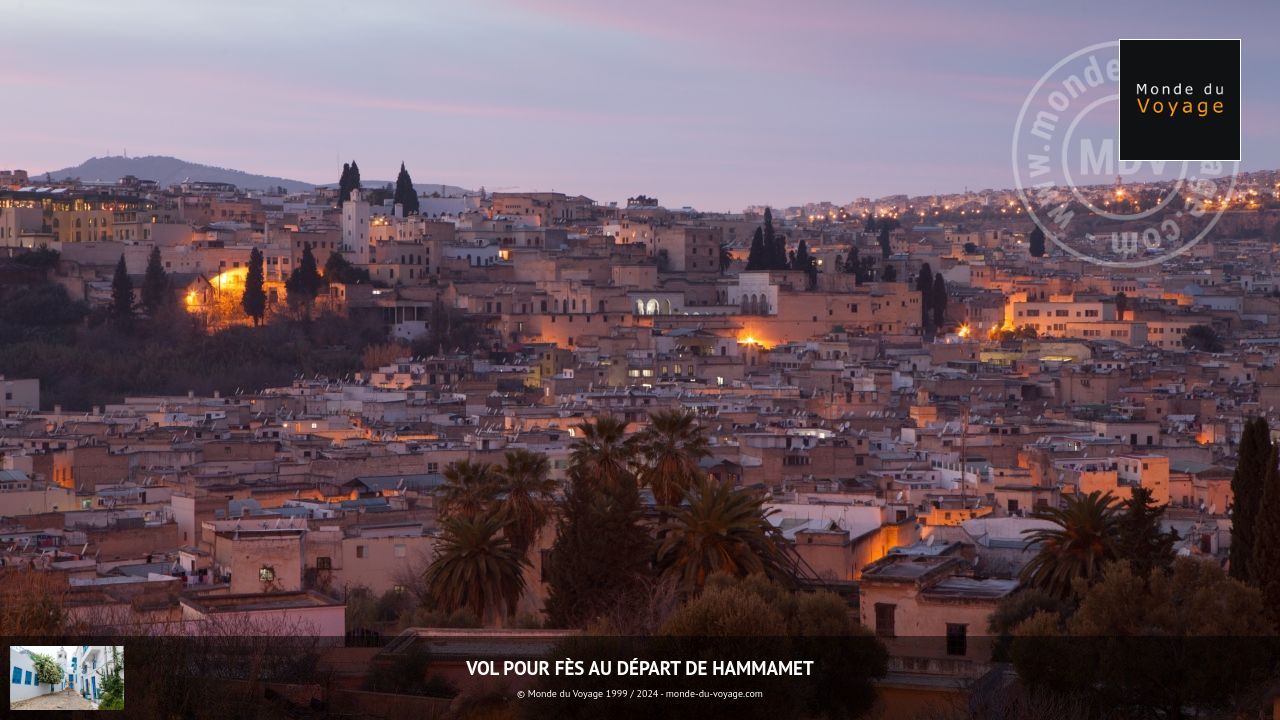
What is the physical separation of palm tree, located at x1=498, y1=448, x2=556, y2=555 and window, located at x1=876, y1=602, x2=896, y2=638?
3.40 m

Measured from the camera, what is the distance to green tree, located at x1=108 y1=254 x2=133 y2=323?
46594 mm

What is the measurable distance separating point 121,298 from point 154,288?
1.13m

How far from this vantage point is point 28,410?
122 ft

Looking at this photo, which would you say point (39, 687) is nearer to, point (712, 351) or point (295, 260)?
point (712, 351)

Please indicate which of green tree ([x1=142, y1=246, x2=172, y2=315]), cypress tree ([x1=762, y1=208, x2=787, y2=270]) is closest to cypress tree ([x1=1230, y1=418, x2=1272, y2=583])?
green tree ([x1=142, y1=246, x2=172, y2=315])

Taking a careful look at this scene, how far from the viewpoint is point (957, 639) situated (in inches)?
562

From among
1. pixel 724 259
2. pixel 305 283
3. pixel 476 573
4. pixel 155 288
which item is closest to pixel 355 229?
pixel 305 283

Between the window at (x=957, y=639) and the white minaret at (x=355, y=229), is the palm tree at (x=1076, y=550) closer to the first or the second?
the window at (x=957, y=639)

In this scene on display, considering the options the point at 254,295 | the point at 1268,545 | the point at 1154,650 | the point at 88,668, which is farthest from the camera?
the point at 254,295

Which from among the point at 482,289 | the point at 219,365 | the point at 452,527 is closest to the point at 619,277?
the point at 482,289

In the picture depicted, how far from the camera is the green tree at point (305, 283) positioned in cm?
4859

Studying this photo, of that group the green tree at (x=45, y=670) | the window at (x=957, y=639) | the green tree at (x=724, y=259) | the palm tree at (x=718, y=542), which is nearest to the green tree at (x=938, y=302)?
the green tree at (x=724, y=259)

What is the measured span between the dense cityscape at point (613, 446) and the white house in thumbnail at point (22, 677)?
17 cm

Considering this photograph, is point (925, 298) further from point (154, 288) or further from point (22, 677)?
point (22, 677)
